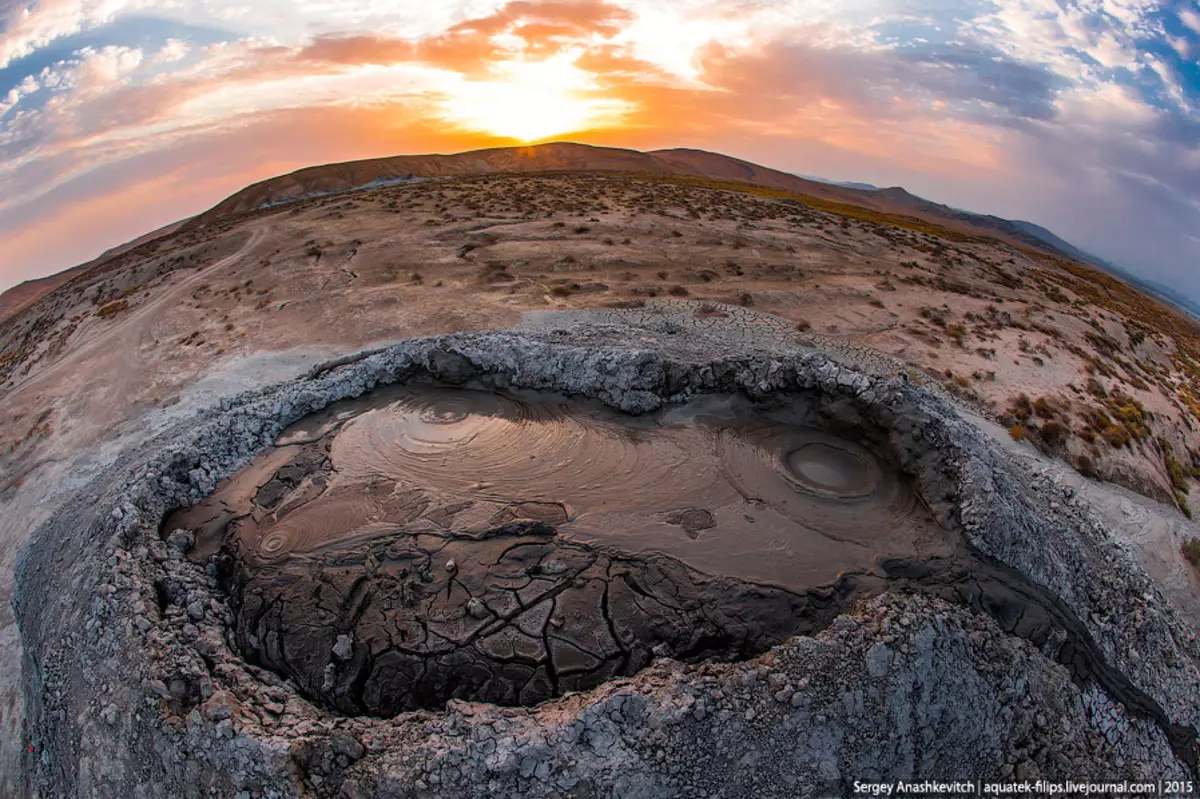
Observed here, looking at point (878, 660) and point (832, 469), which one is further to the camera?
point (832, 469)

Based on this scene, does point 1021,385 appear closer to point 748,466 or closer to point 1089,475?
point 1089,475

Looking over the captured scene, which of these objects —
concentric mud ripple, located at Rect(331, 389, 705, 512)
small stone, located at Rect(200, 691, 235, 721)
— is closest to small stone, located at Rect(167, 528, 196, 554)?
concentric mud ripple, located at Rect(331, 389, 705, 512)

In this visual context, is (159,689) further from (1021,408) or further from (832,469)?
(1021,408)

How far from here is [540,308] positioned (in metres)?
15.6

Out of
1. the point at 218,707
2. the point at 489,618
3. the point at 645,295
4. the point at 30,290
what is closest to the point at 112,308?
the point at 645,295

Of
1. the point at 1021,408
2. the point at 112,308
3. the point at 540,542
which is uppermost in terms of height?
the point at 540,542

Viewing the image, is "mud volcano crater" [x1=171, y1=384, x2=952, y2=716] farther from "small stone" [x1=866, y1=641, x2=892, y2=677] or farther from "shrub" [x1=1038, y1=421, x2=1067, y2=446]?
"shrub" [x1=1038, y1=421, x2=1067, y2=446]

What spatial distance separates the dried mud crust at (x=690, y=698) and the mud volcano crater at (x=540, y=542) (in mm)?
293

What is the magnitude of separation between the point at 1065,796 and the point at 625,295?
13987mm

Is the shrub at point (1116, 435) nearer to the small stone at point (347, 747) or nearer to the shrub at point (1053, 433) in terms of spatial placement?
the shrub at point (1053, 433)

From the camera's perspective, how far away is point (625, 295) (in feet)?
54.3

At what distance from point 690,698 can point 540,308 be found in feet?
41.6

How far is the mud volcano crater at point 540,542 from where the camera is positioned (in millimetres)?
4848

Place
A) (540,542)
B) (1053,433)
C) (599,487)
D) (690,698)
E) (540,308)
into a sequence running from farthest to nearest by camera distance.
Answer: (540,308) → (1053,433) → (599,487) → (540,542) → (690,698)
